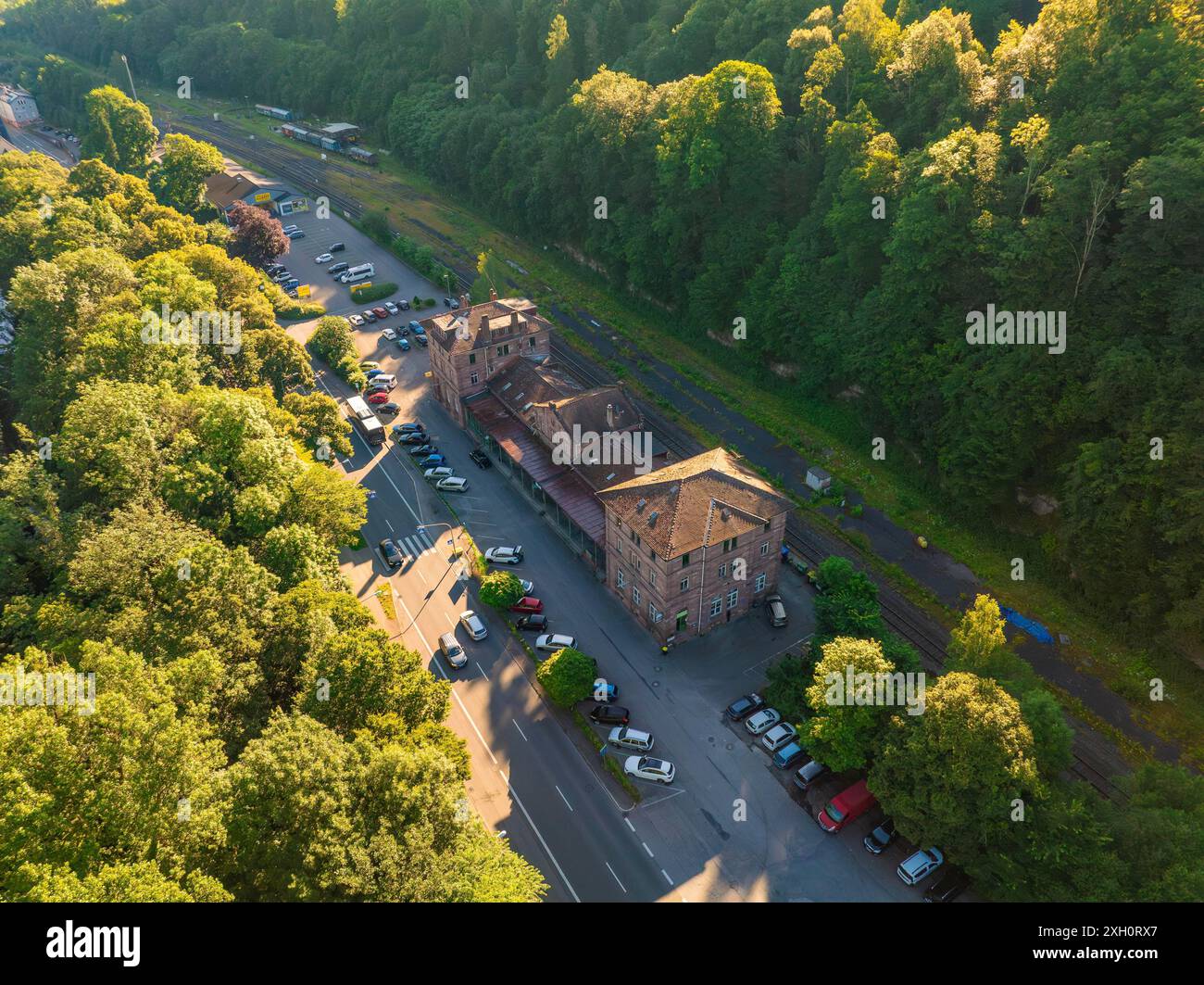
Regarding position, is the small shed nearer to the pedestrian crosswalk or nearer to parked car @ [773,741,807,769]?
parked car @ [773,741,807,769]

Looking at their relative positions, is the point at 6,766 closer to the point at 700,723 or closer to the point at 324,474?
the point at 324,474

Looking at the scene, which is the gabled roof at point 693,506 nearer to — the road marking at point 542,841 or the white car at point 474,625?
the white car at point 474,625

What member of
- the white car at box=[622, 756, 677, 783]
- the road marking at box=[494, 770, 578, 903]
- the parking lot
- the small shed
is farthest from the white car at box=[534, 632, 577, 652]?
the parking lot

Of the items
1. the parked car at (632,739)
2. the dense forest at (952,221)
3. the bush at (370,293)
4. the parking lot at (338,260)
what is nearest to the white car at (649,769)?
the parked car at (632,739)

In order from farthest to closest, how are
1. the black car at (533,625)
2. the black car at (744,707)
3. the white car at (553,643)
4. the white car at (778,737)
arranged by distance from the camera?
the black car at (533,625) < the white car at (553,643) < the black car at (744,707) < the white car at (778,737)

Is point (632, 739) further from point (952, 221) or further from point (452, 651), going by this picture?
point (952, 221)

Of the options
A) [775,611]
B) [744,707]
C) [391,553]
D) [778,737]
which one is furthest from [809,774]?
[391,553]
